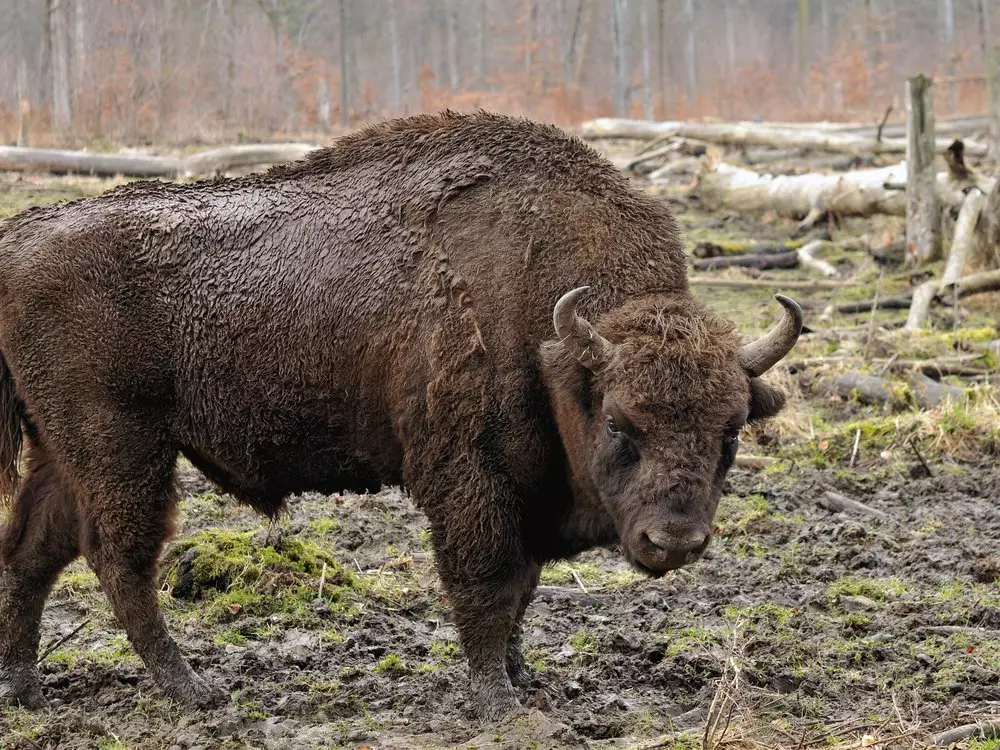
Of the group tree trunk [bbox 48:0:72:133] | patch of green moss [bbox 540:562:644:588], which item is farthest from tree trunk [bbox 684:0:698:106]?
patch of green moss [bbox 540:562:644:588]

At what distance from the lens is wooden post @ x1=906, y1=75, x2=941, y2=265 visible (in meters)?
12.8

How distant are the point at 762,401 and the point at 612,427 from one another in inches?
27.4

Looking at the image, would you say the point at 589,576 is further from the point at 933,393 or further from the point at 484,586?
the point at 933,393

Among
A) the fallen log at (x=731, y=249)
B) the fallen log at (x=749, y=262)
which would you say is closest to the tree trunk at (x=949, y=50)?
the fallen log at (x=731, y=249)

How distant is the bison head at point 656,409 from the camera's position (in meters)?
4.11

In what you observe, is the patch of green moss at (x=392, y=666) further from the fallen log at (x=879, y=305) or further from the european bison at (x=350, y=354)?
the fallen log at (x=879, y=305)

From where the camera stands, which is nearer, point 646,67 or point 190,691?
point 190,691

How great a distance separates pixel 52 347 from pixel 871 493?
4952mm

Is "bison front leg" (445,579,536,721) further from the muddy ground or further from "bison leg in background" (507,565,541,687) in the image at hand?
"bison leg in background" (507,565,541,687)

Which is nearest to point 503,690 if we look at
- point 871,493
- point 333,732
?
point 333,732

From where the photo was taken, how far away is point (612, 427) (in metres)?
4.30

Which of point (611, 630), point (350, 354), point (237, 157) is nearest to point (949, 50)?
point (237, 157)

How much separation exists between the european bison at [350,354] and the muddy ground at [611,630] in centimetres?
33

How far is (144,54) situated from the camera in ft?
74.6
